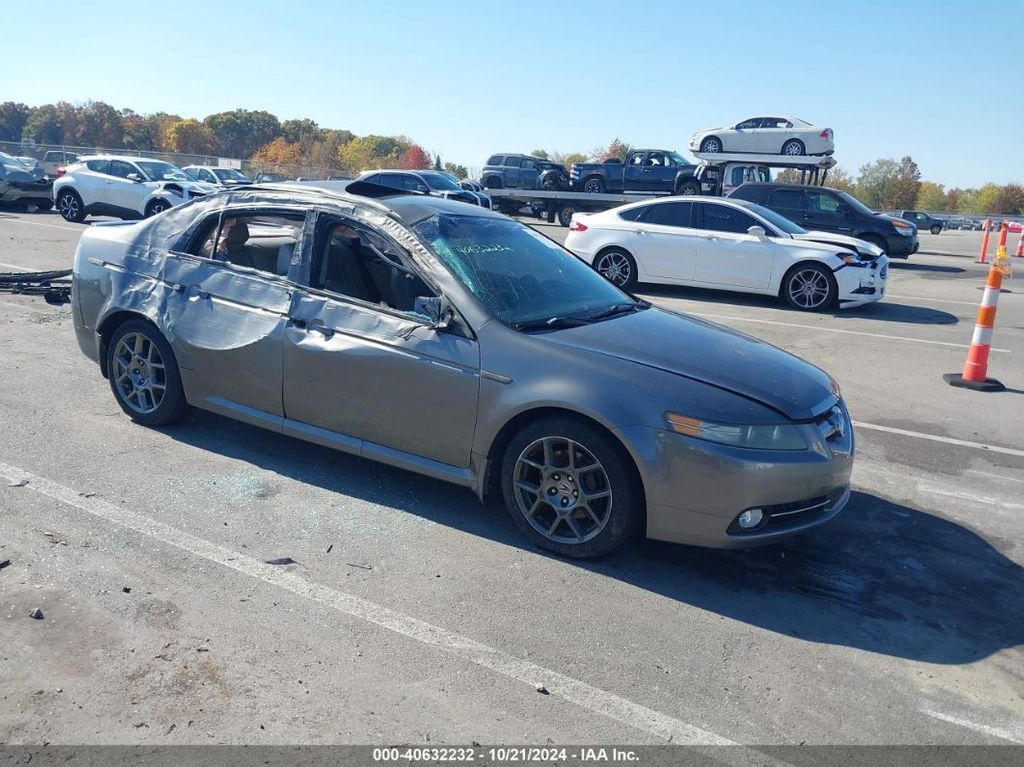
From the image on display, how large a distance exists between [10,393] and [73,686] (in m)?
4.09

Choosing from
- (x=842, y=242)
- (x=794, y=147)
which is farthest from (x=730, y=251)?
(x=794, y=147)

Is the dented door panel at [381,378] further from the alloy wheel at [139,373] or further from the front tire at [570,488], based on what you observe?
the alloy wheel at [139,373]

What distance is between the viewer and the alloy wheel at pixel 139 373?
557 centimetres

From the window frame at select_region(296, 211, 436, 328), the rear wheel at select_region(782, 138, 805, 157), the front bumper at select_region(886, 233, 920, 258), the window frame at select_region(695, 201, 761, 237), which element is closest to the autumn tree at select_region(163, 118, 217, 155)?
the rear wheel at select_region(782, 138, 805, 157)

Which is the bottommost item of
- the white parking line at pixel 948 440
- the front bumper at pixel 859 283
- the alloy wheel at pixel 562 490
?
the white parking line at pixel 948 440

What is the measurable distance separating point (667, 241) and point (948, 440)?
745cm

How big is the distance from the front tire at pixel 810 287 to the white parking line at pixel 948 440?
19.9 ft

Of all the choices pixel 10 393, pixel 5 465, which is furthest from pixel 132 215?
pixel 5 465

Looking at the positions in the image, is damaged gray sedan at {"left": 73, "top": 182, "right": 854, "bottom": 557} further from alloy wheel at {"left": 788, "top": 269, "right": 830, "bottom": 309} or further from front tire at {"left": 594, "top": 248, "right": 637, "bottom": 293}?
front tire at {"left": 594, "top": 248, "right": 637, "bottom": 293}

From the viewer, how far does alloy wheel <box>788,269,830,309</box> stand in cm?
1251

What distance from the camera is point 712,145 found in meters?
26.0

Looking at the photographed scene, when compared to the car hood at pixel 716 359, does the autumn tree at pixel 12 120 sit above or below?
above

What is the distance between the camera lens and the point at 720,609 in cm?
387

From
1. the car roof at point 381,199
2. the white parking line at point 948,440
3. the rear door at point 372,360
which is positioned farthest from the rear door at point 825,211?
the rear door at point 372,360
